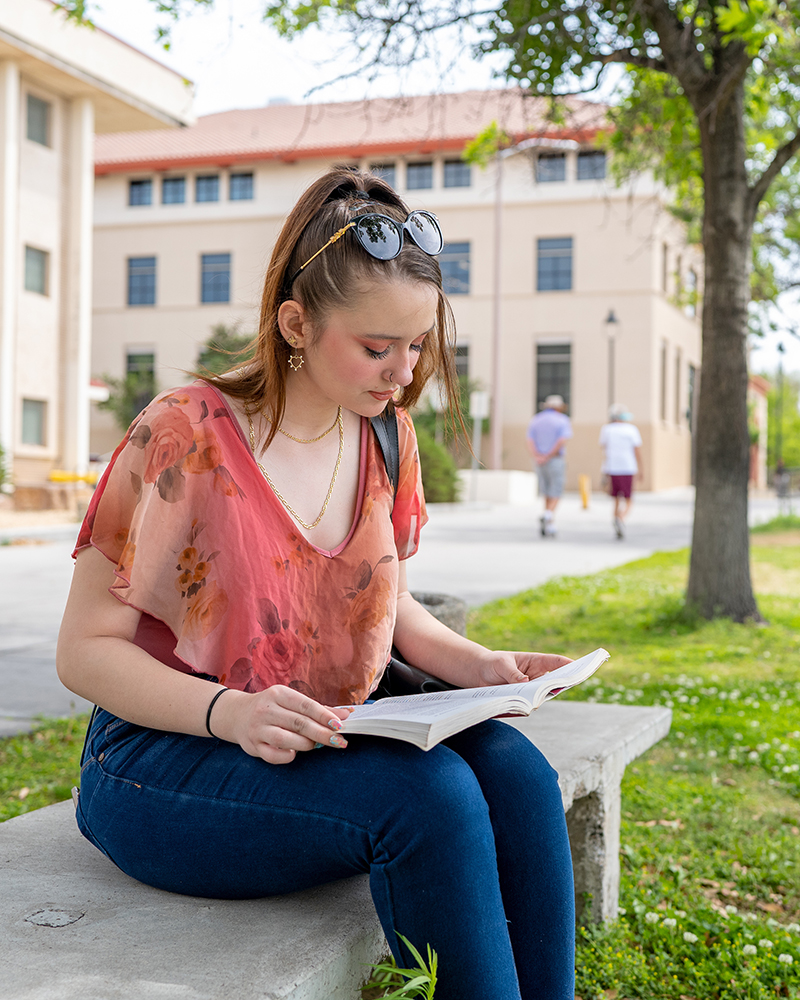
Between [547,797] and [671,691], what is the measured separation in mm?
3630

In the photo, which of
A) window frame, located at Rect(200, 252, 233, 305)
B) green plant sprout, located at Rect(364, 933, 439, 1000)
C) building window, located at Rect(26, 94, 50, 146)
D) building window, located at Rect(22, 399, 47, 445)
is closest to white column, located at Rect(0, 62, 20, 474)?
building window, located at Rect(26, 94, 50, 146)

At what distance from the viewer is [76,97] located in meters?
22.2

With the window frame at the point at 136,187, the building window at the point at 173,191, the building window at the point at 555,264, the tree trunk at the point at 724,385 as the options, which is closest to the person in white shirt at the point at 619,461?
the tree trunk at the point at 724,385

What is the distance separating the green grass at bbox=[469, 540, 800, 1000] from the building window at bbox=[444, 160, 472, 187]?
32.0 meters

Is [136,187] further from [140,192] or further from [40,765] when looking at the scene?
[40,765]

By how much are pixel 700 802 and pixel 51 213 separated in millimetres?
21206

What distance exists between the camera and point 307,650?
2025 millimetres

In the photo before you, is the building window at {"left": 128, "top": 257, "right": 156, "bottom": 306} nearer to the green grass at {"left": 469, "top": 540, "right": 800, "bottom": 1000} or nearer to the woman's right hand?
the green grass at {"left": 469, "top": 540, "right": 800, "bottom": 1000}

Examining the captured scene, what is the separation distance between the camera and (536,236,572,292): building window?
3709 centimetres

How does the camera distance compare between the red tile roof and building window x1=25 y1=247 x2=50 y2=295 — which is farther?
the red tile roof

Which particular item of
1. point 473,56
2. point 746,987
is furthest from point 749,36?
point 746,987

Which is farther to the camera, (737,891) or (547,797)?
(737,891)

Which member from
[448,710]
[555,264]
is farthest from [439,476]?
[448,710]

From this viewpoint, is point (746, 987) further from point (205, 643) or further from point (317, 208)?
point (317, 208)
